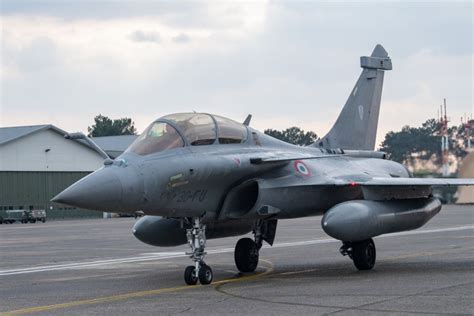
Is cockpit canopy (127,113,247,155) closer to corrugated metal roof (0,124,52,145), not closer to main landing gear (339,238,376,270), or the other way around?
main landing gear (339,238,376,270)

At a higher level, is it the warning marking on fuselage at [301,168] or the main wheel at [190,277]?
the warning marking on fuselage at [301,168]

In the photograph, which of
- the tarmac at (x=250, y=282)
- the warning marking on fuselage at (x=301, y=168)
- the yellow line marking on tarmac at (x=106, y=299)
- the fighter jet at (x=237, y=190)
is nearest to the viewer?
the tarmac at (x=250, y=282)

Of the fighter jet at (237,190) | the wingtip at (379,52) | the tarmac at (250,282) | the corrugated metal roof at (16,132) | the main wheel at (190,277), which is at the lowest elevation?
the tarmac at (250,282)

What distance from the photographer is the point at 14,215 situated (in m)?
58.4

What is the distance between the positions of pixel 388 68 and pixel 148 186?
8880mm

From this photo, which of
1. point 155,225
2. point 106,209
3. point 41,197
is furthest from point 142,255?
point 41,197

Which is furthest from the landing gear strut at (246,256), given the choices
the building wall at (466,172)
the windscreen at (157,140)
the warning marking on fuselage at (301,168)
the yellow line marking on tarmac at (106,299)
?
the building wall at (466,172)

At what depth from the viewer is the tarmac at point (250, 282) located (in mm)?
11148

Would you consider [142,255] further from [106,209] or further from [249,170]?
[106,209]

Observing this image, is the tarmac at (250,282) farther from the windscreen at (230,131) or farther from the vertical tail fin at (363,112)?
the vertical tail fin at (363,112)

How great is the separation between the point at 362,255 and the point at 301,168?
6.33ft

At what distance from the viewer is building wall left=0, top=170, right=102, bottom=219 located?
61719 millimetres

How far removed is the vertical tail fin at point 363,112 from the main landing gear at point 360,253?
3030mm

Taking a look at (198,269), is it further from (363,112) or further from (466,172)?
(466,172)
